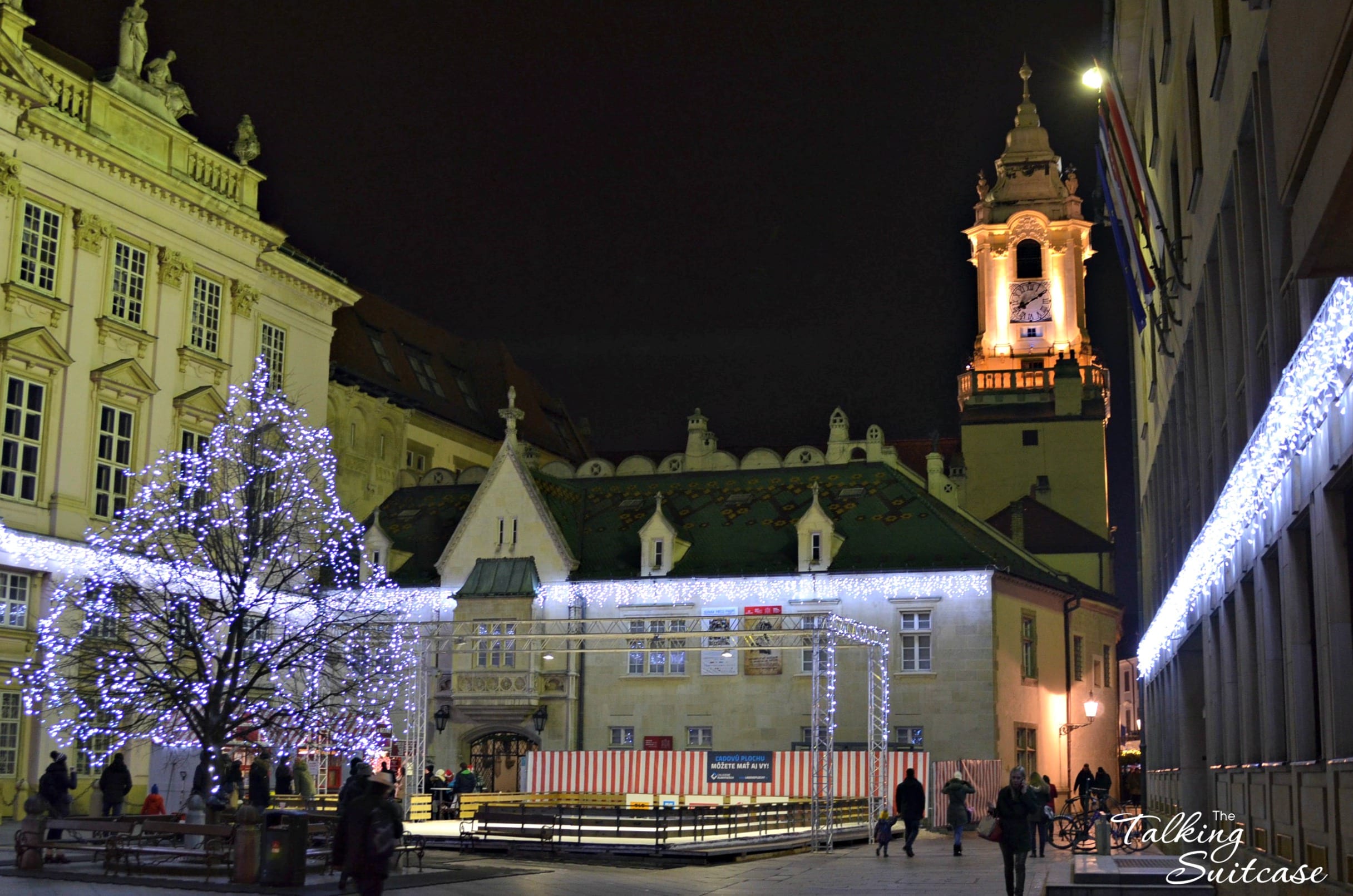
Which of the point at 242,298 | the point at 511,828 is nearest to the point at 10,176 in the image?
the point at 242,298

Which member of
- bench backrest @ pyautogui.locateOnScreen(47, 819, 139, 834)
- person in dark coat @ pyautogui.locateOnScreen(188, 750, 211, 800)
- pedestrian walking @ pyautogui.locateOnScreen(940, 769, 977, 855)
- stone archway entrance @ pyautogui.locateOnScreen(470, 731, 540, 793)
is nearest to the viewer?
bench backrest @ pyautogui.locateOnScreen(47, 819, 139, 834)

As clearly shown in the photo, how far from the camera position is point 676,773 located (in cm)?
4547

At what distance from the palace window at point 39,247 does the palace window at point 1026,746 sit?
30781 millimetres

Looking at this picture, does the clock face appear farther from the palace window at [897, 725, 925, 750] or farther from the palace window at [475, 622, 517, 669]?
the palace window at [475, 622, 517, 669]

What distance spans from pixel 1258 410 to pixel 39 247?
32.6 m

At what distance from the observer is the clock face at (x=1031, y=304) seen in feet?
289


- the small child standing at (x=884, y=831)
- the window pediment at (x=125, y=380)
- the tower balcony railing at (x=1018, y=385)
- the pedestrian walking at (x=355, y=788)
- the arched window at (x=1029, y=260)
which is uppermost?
the arched window at (x=1029, y=260)

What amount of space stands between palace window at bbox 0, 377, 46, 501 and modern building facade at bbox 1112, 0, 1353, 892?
2708 centimetres

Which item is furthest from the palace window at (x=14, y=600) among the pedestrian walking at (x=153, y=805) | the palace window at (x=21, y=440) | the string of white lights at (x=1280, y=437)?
the string of white lights at (x=1280, y=437)

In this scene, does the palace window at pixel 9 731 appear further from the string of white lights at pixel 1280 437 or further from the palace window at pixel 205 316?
the string of white lights at pixel 1280 437

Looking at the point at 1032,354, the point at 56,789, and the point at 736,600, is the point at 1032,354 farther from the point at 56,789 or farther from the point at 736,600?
the point at 56,789

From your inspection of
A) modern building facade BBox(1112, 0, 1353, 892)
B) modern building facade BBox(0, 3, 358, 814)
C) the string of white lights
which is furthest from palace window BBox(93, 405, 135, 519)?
the string of white lights

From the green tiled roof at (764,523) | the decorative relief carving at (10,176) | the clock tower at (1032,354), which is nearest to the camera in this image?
the decorative relief carving at (10,176)

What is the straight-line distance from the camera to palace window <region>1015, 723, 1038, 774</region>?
51.0 meters
